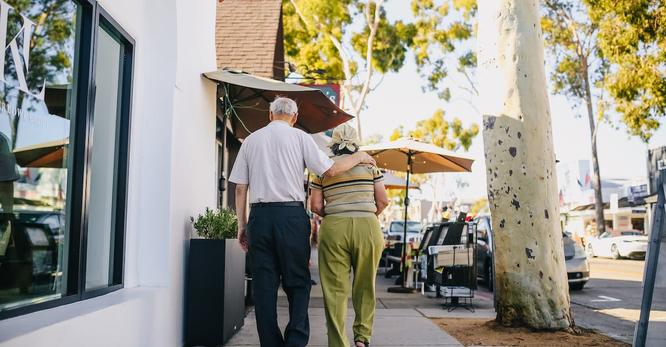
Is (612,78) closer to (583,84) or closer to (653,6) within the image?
(653,6)

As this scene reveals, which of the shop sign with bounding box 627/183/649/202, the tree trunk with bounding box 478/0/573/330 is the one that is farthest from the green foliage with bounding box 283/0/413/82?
the shop sign with bounding box 627/183/649/202

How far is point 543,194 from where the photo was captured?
653 centimetres

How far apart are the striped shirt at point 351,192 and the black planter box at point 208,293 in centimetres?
113

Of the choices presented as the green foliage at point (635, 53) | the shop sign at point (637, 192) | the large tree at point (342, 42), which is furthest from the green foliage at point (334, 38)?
the shop sign at point (637, 192)

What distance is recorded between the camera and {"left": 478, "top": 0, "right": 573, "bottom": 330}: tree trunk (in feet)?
21.2

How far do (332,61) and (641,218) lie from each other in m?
36.5

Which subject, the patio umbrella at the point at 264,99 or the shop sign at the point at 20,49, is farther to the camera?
the patio umbrella at the point at 264,99

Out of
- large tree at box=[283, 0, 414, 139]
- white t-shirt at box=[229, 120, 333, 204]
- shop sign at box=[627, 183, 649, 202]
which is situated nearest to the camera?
white t-shirt at box=[229, 120, 333, 204]

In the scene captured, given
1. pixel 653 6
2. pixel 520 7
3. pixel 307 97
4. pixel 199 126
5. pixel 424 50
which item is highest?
pixel 424 50

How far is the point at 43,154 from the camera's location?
12.6 feet

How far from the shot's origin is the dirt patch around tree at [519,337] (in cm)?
602

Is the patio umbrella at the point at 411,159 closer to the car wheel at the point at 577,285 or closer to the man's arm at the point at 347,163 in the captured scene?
the car wheel at the point at 577,285

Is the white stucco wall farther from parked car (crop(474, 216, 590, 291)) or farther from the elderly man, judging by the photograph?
parked car (crop(474, 216, 590, 291))

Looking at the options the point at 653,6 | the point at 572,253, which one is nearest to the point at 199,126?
the point at 572,253
